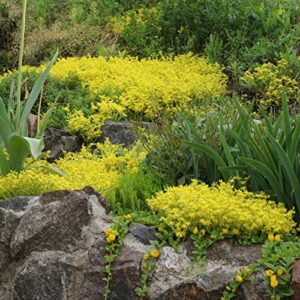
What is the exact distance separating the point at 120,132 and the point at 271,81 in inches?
78.0

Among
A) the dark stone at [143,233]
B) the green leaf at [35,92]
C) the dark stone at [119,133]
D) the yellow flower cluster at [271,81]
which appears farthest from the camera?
the yellow flower cluster at [271,81]

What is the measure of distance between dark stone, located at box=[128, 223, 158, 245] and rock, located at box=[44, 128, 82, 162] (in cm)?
258

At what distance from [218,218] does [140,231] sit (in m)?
0.51

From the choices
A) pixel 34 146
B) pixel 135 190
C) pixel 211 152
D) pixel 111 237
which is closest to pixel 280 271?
pixel 111 237

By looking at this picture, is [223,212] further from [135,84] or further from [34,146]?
[135,84]

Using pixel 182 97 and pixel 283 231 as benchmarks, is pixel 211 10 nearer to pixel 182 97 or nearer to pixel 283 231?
pixel 182 97

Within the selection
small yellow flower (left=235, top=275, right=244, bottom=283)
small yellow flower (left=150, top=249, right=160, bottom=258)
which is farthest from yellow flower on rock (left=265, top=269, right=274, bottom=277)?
small yellow flower (left=150, top=249, right=160, bottom=258)

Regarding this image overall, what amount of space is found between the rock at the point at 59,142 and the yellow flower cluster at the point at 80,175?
1.90 ft

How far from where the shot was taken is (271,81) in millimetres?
9070

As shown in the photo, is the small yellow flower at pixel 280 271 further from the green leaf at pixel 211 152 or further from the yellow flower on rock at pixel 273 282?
the green leaf at pixel 211 152

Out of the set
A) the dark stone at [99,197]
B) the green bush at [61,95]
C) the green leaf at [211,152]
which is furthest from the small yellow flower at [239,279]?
the green bush at [61,95]

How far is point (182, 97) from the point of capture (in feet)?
29.1

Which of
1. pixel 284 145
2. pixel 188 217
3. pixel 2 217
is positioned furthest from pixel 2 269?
pixel 284 145

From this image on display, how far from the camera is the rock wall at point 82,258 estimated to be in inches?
190
